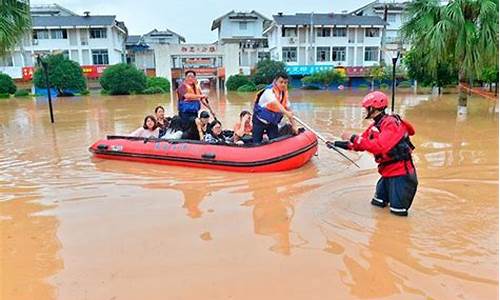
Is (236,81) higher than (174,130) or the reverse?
higher

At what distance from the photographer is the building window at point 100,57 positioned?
40.4 metres

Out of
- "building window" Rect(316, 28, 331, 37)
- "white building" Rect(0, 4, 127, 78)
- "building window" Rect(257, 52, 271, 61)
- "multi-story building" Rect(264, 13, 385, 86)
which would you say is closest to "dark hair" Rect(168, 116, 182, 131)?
"multi-story building" Rect(264, 13, 385, 86)

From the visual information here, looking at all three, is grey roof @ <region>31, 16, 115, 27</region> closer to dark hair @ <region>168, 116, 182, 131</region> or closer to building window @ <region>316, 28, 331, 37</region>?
building window @ <region>316, 28, 331, 37</region>

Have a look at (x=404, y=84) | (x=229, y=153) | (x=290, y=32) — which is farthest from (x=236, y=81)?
(x=229, y=153)

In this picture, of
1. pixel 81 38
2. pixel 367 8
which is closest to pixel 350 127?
pixel 81 38

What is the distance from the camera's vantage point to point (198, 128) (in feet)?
26.0

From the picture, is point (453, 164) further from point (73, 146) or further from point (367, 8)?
point (367, 8)

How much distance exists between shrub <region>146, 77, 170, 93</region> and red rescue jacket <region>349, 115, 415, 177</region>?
104ft

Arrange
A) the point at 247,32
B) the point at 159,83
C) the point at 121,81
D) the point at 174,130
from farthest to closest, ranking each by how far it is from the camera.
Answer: the point at 247,32 < the point at 159,83 < the point at 121,81 < the point at 174,130

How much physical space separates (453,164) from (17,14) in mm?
12405

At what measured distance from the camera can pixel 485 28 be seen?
1260cm

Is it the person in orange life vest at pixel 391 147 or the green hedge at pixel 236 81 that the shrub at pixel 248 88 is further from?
the person in orange life vest at pixel 391 147

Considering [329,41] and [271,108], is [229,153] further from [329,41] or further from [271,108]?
[329,41]

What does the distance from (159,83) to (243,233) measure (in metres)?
32.9
